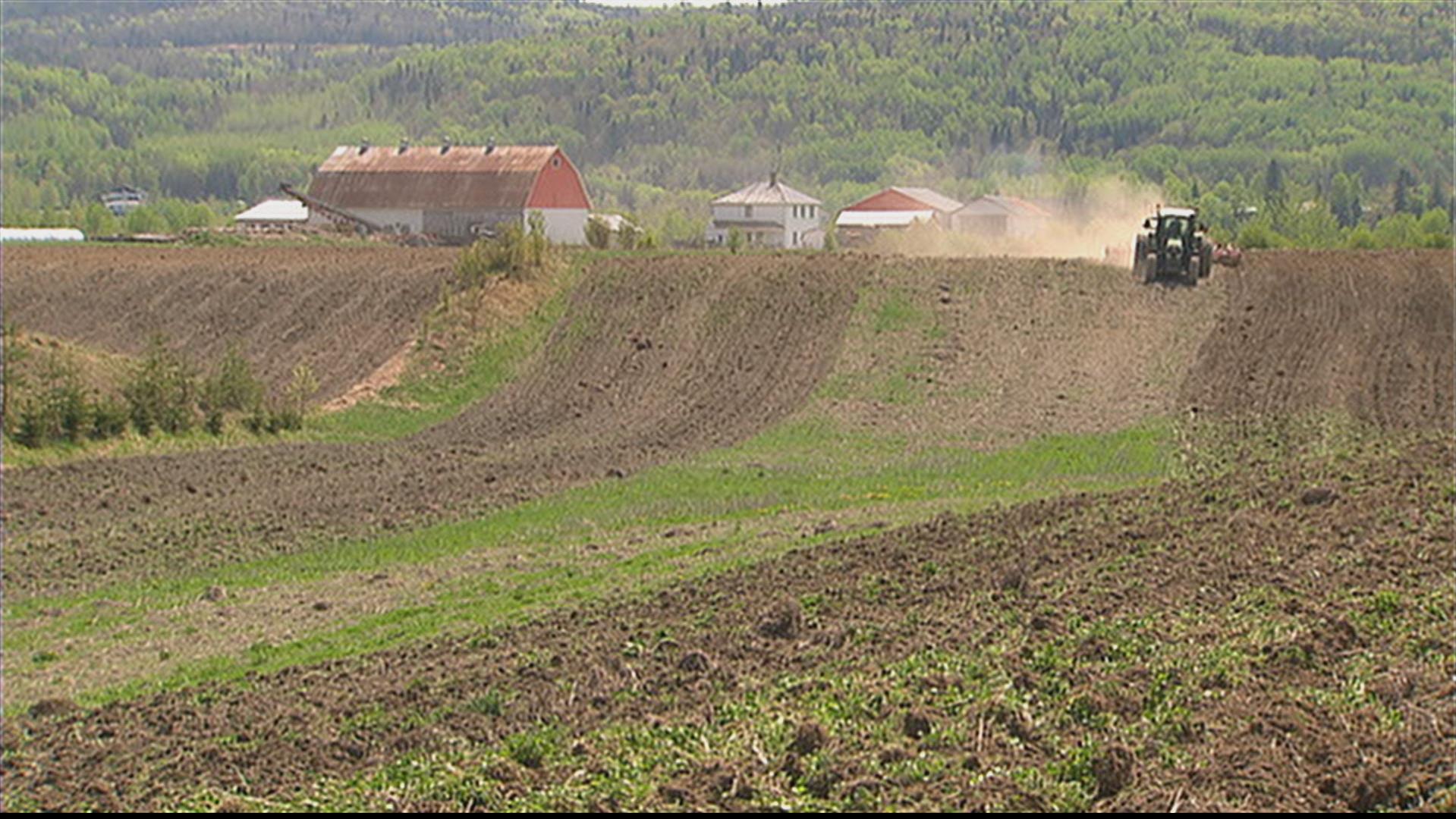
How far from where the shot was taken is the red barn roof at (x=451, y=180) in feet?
273

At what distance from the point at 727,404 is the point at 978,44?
500ft

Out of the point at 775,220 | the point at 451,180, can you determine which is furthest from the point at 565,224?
the point at 775,220

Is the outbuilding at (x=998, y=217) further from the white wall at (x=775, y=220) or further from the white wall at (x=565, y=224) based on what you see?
the white wall at (x=565, y=224)

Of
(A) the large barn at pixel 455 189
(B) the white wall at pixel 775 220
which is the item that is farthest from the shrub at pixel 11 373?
(B) the white wall at pixel 775 220

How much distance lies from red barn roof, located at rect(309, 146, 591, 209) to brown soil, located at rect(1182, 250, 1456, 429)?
129 feet

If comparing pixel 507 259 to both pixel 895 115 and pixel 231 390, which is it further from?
pixel 895 115

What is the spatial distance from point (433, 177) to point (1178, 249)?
4402cm

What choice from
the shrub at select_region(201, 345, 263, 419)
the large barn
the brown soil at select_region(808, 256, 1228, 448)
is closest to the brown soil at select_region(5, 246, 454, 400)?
the shrub at select_region(201, 345, 263, 419)

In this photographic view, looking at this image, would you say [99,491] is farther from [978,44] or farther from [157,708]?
[978,44]

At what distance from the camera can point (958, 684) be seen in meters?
15.1

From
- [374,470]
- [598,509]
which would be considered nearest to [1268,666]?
[598,509]

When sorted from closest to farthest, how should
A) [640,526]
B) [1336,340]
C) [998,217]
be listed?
[640,526], [1336,340], [998,217]

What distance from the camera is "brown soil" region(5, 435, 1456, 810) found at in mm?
12781

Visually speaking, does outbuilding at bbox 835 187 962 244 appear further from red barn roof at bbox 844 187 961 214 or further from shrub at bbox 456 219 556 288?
shrub at bbox 456 219 556 288
